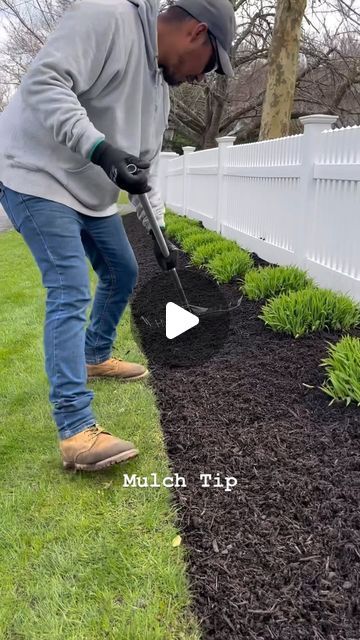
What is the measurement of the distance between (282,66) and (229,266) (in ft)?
17.6

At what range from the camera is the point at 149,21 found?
215 cm

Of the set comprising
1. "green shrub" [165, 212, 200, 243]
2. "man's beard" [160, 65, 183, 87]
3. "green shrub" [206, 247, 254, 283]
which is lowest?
"green shrub" [165, 212, 200, 243]

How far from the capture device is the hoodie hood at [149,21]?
2141 mm

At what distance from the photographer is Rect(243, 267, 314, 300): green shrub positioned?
4.44 meters

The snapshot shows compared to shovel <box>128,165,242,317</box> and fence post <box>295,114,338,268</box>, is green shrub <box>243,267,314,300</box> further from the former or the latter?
Result: shovel <box>128,165,242,317</box>

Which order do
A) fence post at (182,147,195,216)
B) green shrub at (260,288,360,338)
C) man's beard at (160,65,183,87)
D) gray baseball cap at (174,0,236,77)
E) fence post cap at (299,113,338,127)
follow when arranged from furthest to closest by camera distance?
fence post at (182,147,195,216) → fence post cap at (299,113,338,127) → green shrub at (260,288,360,338) → man's beard at (160,65,183,87) → gray baseball cap at (174,0,236,77)

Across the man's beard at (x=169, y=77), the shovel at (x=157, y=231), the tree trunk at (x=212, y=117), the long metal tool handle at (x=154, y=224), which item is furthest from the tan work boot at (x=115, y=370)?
the tree trunk at (x=212, y=117)

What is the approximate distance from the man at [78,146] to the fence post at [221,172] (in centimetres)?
567

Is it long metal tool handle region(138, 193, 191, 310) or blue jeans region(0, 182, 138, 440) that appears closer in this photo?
blue jeans region(0, 182, 138, 440)

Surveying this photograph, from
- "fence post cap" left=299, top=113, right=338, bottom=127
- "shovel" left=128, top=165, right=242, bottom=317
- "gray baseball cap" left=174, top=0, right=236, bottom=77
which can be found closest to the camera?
"gray baseball cap" left=174, top=0, right=236, bottom=77

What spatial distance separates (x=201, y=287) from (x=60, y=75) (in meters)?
3.21

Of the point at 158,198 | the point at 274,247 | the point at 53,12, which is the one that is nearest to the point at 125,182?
the point at 158,198

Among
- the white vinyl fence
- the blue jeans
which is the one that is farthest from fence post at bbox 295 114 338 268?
the blue jeans

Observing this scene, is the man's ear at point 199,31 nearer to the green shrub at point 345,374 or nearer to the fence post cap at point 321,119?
the green shrub at point 345,374
